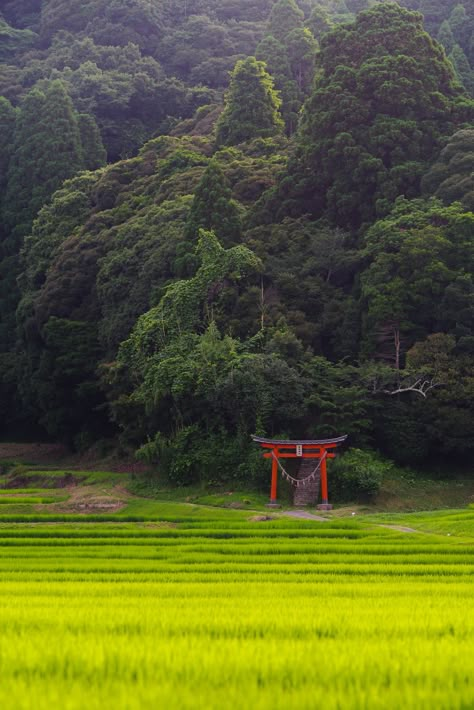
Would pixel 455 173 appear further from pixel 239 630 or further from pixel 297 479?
pixel 239 630

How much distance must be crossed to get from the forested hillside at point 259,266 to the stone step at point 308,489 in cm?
152

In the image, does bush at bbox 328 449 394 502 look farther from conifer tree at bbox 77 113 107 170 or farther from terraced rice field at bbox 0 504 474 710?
conifer tree at bbox 77 113 107 170

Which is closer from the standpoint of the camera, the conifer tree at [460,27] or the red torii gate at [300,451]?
the red torii gate at [300,451]

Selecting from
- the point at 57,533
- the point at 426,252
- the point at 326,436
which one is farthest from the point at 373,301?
the point at 57,533

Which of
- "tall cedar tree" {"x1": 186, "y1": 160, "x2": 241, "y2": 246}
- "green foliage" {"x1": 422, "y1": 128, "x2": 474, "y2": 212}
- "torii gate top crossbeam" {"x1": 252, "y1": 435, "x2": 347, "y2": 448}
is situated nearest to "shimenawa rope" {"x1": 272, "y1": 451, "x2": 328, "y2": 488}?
"torii gate top crossbeam" {"x1": 252, "y1": 435, "x2": 347, "y2": 448}

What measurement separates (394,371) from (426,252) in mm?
4917

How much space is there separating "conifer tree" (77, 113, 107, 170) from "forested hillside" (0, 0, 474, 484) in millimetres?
180

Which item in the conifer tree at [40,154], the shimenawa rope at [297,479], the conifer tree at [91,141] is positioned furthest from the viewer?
the conifer tree at [91,141]

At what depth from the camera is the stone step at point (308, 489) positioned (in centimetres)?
2877

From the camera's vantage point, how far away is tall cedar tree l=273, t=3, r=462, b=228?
3738 centimetres

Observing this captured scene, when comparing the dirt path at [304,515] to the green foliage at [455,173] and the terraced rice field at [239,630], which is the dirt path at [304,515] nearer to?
the terraced rice field at [239,630]

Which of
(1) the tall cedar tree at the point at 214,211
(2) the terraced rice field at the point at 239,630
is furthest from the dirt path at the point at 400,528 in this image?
(1) the tall cedar tree at the point at 214,211

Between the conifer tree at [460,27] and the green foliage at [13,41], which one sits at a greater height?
the green foliage at [13,41]

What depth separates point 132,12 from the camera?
76438 millimetres
